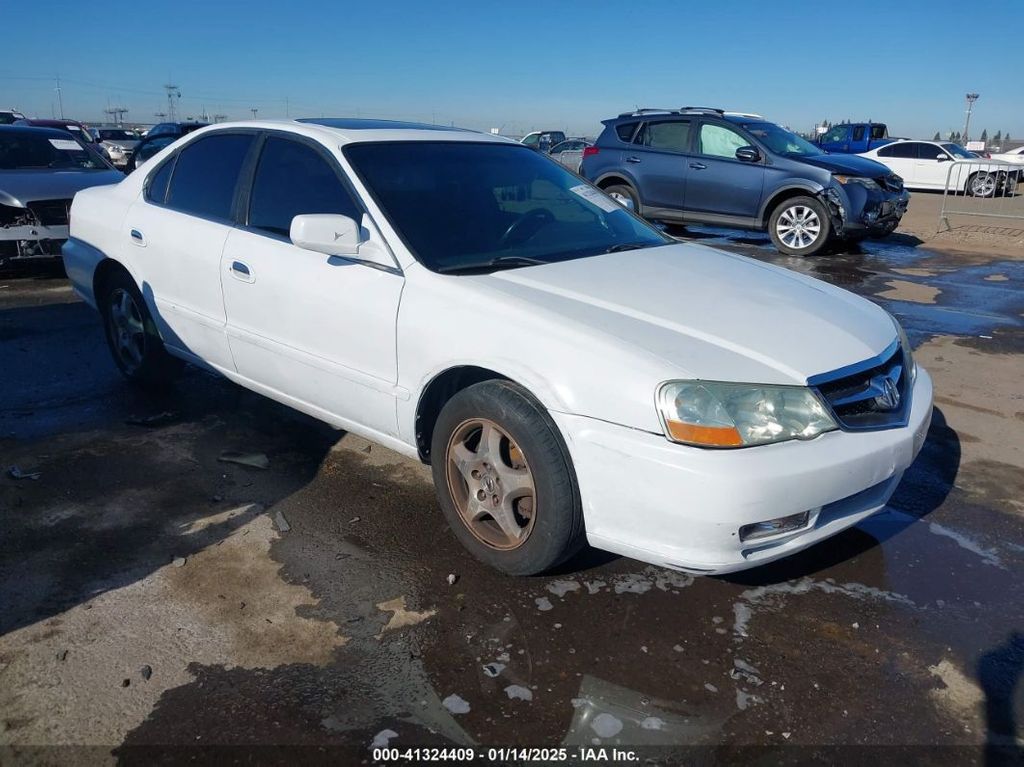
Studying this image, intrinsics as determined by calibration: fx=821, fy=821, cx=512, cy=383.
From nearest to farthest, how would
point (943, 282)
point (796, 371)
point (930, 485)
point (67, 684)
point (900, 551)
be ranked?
point (67, 684)
point (796, 371)
point (900, 551)
point (930, 485)
point (943, 282)

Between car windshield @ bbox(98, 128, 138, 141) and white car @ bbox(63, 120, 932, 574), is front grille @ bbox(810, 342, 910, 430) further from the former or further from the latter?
car windshield @ bbox(98, 128, 138, 141)

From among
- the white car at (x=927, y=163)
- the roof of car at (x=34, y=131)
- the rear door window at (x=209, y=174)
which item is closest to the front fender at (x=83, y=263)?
the rear door window at (x=209, y=174)

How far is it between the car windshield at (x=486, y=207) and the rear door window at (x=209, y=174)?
2.81ft

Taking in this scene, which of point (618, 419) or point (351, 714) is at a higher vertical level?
point (618, 419)

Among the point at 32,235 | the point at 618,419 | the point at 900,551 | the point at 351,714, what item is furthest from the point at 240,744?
the point at 32,235

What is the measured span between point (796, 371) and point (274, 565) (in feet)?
6.87

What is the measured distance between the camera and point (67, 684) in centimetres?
254

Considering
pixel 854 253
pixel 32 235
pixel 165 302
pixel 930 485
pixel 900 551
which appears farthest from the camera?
pixel 854 253

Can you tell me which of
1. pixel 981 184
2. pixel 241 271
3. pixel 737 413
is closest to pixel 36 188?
pixel 241 271

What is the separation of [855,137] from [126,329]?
94.7ft

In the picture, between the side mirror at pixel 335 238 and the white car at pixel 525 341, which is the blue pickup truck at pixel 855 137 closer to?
the white car at pixel 525 341

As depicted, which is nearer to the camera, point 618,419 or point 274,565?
point 618,419

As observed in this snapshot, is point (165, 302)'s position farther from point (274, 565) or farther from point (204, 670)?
point (204, 670)

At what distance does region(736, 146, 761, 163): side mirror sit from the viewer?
1087 cm
